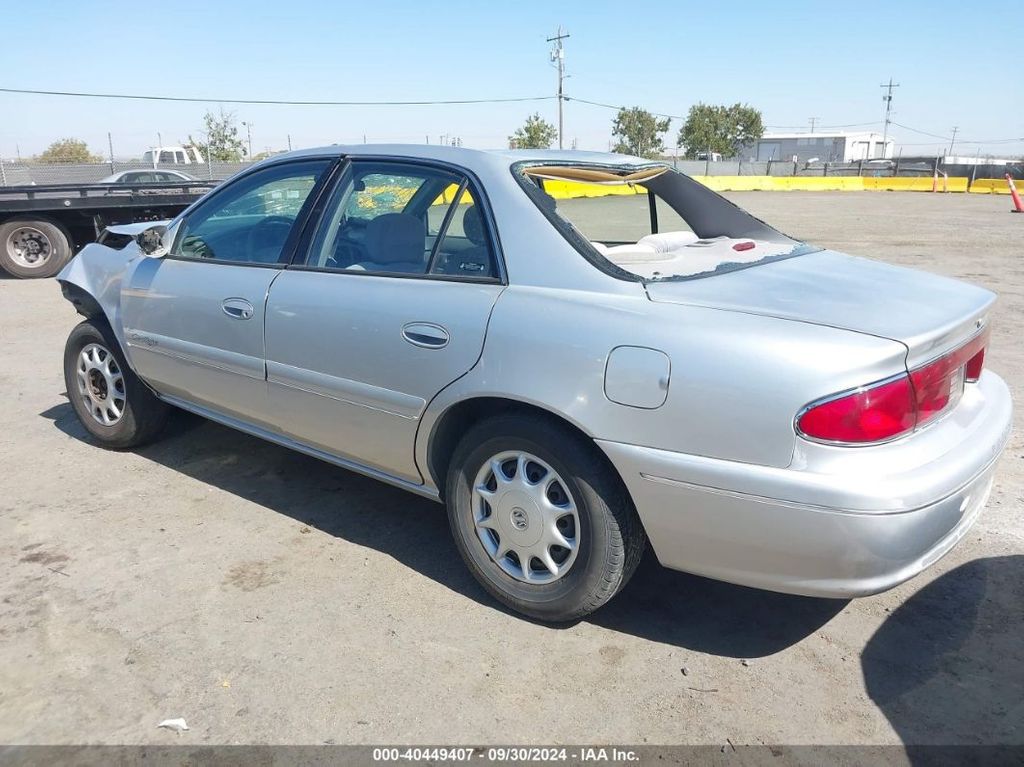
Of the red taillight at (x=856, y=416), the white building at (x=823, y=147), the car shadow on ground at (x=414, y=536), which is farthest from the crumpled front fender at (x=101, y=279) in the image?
the white building at (x=823, y=147)

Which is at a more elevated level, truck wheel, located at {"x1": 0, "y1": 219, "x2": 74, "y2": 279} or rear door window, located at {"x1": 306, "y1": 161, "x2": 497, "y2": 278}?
rear door window, located at {"x1": 306, "y1": 161, "x2": 497, "y2": 278}

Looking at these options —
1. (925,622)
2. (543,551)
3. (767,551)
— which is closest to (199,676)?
(543,551)

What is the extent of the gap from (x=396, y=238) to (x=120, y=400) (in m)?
2.25

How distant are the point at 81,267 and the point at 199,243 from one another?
1.08 metres

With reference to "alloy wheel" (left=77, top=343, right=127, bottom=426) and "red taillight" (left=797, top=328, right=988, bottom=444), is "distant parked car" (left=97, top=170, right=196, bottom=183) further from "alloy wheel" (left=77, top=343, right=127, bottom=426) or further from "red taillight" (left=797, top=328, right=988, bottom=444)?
"red taillight" (left=797, top=328, right=988, bottom=444)

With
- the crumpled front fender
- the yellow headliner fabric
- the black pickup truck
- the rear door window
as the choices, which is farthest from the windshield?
the black pickup truck

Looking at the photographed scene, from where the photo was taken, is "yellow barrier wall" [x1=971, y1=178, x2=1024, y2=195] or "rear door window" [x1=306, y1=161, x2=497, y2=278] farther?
"yellow barrier wall" [x1=971, y1=178, x2=1024, y2=195]

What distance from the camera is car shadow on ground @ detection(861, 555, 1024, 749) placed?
2.32 meters

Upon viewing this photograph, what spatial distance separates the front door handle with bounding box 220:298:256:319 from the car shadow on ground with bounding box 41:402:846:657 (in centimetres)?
95

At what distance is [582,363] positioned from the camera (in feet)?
8.15

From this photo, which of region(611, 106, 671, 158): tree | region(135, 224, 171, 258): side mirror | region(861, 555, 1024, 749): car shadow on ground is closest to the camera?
region(861, 555, 1024, 749): car shadow on ground

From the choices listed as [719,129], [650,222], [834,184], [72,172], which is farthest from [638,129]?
[650,222]

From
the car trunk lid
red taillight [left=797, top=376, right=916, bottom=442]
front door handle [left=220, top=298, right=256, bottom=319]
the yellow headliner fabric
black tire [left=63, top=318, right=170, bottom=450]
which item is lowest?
black tire [left=63, top=318, right=170, bottom=450]

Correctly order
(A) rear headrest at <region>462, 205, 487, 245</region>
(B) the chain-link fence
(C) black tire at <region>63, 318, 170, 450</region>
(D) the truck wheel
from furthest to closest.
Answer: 1. (B) the chain-link fence
2. (D) the truck wheel
3. (C) black tire at <region>63, 318, 170, 450</region>
4. (A) rear headrest at <region>462, 205, 487, 245</region>
